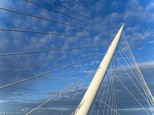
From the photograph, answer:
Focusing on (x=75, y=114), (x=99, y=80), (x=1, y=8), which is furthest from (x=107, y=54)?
(x=1, y=8)

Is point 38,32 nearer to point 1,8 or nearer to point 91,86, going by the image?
point 1,8

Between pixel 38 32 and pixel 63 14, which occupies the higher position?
pixel 63 14

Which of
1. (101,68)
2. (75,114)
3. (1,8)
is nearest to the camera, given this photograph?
(1,8)

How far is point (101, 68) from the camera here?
17.7 meters

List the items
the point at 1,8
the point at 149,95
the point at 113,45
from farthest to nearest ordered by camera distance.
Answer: the point at 149,95 < the point at 113,45 < the point at 1,8

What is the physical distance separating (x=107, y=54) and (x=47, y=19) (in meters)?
5.57

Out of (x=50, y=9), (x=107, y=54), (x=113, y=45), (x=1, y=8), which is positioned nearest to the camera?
(x=1, y=8)

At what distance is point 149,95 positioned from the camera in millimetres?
22375

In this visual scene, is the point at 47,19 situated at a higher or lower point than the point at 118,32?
lower

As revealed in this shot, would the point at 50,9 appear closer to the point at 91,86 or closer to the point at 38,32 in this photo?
the point at 38,32

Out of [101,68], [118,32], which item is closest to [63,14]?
[101,68]

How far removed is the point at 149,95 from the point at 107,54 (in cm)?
604

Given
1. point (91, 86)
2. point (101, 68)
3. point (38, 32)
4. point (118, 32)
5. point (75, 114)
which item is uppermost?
point (118, 32)

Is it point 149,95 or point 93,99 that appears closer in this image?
point 93,99
